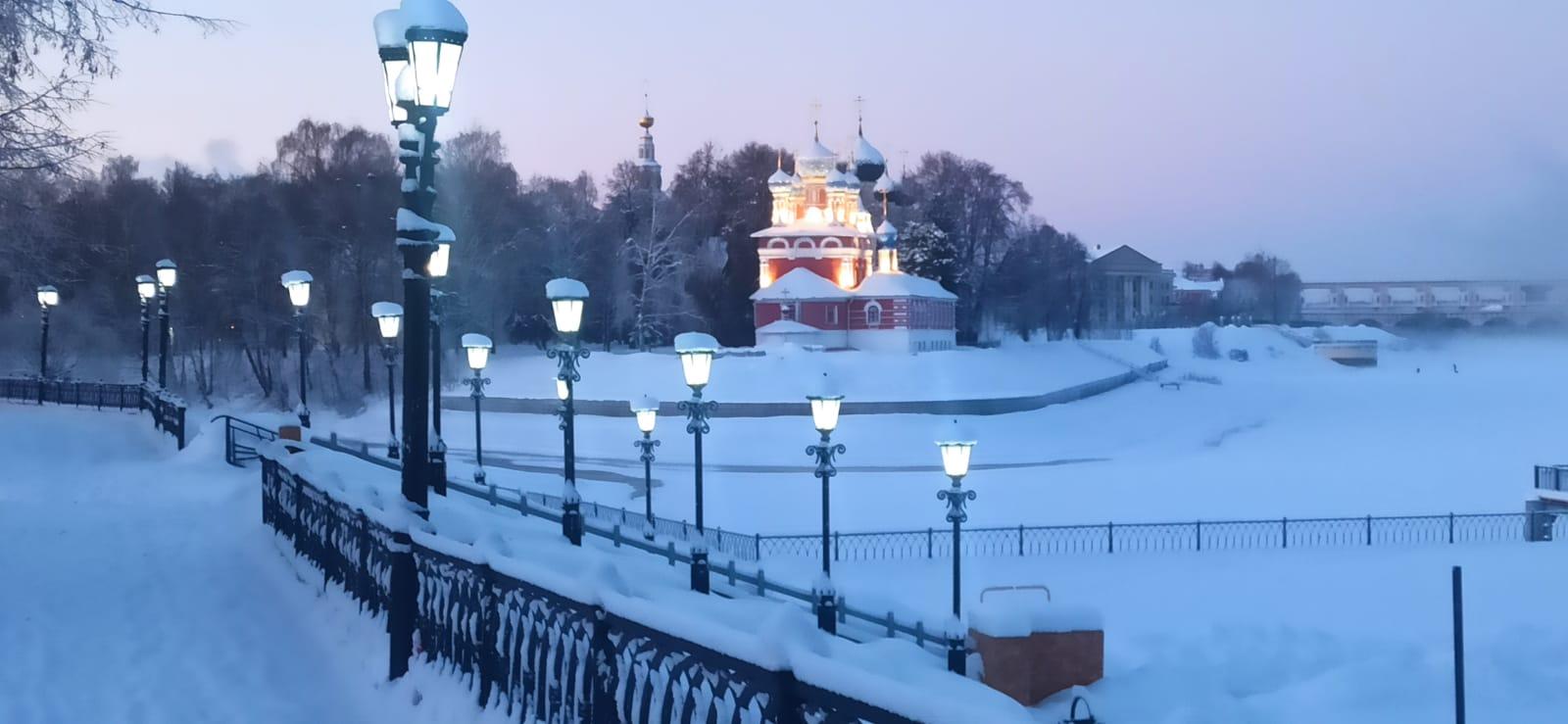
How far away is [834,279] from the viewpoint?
61656 mm

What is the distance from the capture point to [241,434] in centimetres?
2106

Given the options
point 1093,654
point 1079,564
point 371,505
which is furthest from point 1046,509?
point 371,505

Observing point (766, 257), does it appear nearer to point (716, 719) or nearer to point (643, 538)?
point (643, 538)

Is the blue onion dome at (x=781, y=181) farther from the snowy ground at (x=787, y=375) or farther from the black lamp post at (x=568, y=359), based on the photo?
the black lamp post at (x=568, y=359)

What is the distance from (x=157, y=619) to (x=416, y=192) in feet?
13.0

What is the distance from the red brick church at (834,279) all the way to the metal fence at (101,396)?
3244 centimetres

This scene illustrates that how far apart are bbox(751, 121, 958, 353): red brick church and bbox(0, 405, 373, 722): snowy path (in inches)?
1673

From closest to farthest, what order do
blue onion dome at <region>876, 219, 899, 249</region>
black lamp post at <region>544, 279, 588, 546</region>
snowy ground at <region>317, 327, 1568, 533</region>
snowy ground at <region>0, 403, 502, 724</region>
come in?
snowy ground at <region>0, 403, 502, 724</region> < black lamp post at <region>544, 279, 588, 546</region> < snowy ground at <region>317, 327, 1568, 533</region> < blue onion dome at <region>876, 219, 899, 249</region>

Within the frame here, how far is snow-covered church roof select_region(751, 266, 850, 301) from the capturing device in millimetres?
58750

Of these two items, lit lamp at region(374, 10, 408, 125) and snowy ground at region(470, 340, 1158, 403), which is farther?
snowy ground at region(470, 340, 1158, 403)

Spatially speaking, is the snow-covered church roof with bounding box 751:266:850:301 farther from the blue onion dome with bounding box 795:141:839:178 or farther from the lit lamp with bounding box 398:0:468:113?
the lit lamp with bounding box 398:0:468:113

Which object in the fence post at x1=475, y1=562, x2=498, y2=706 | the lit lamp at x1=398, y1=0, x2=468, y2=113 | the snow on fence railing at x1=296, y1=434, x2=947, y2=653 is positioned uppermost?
the lit lamp at x1=398, y1=0, x2=468, y2=113

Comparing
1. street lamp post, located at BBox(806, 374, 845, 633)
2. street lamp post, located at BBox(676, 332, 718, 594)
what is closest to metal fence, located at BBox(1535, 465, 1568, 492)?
street lamp post, located at BBox(806, 374, 845, 633)

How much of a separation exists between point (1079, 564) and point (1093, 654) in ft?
29.7
